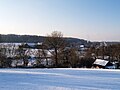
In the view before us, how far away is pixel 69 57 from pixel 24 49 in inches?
339

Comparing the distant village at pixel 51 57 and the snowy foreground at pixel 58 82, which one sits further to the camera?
the distant village at pixel 51 57

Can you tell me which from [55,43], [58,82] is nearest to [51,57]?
[55,43]

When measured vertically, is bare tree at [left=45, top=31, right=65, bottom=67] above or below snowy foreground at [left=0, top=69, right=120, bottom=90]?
above

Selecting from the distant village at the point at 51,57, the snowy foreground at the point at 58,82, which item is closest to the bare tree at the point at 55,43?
the distant village at the point at 51,57

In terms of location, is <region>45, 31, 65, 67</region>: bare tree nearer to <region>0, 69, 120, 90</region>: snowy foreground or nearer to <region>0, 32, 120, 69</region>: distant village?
<region>0, 32, 120, 69</region>: distant village

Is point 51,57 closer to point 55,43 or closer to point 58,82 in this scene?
point 55,43

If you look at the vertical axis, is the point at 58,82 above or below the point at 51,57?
below

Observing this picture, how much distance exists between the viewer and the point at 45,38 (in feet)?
127

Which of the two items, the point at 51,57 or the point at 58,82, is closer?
the point at 58,82

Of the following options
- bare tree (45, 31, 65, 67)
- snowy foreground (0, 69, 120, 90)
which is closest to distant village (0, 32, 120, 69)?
bare tree (45, 31, 65, 67)

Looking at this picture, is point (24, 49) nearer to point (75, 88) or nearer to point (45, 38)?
point (45, 38)

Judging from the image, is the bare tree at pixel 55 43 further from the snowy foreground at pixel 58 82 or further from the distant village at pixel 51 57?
the snowy foreground at pixel 58 82

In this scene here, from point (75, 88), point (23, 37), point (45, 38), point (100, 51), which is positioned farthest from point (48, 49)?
point (23, 37)

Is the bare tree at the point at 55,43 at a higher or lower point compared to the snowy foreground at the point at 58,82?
higher
